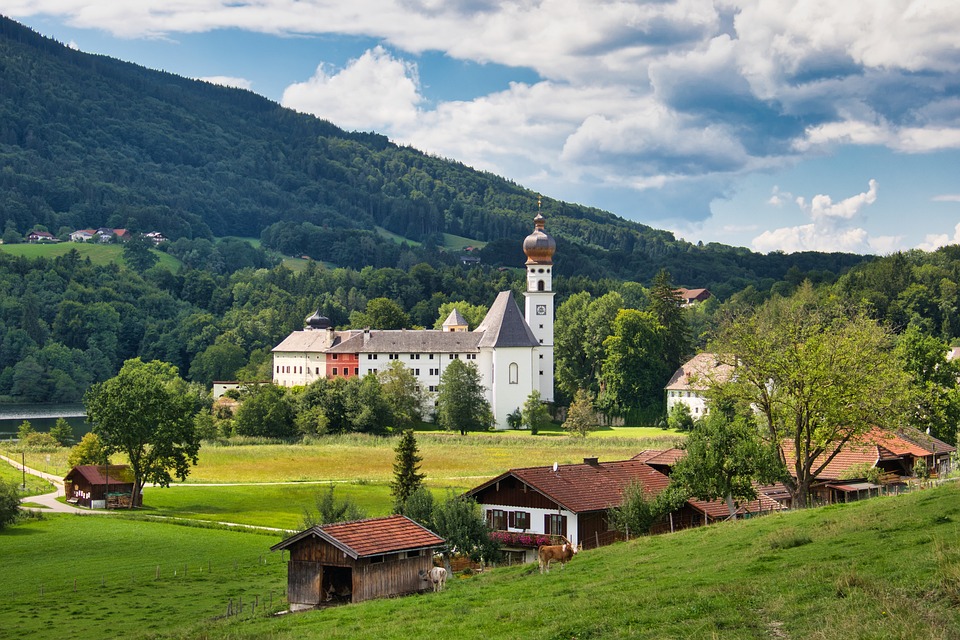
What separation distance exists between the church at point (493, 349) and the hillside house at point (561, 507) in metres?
58.9

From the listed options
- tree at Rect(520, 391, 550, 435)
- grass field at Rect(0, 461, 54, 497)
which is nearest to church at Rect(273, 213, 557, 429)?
tree at Rect(520, 391, 550, 435)

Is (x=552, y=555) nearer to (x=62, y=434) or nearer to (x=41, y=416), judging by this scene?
(x=62, y=434)

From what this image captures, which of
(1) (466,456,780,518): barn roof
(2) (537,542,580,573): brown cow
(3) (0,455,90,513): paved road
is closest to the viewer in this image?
(2) (537,542,580,573): brown cow

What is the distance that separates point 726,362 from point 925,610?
27653mm

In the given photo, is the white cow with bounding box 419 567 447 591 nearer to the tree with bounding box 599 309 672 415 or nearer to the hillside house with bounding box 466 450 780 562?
the hillside house with bounding box 466 450 780 562

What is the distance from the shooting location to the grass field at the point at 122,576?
1166 inches

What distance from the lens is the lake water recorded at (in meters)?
102

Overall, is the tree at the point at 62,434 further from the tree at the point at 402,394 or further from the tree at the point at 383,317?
the tree at the point at 383,317

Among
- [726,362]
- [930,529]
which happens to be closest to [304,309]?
[726,362]

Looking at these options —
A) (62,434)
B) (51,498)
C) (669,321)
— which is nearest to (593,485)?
(51,498)

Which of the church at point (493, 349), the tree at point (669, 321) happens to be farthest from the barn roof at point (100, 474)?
the tree at point (669, 321)

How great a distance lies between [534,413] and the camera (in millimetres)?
95750

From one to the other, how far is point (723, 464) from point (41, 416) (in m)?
99.3

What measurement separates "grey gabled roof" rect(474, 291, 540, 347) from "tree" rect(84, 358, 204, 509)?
4513 cm
